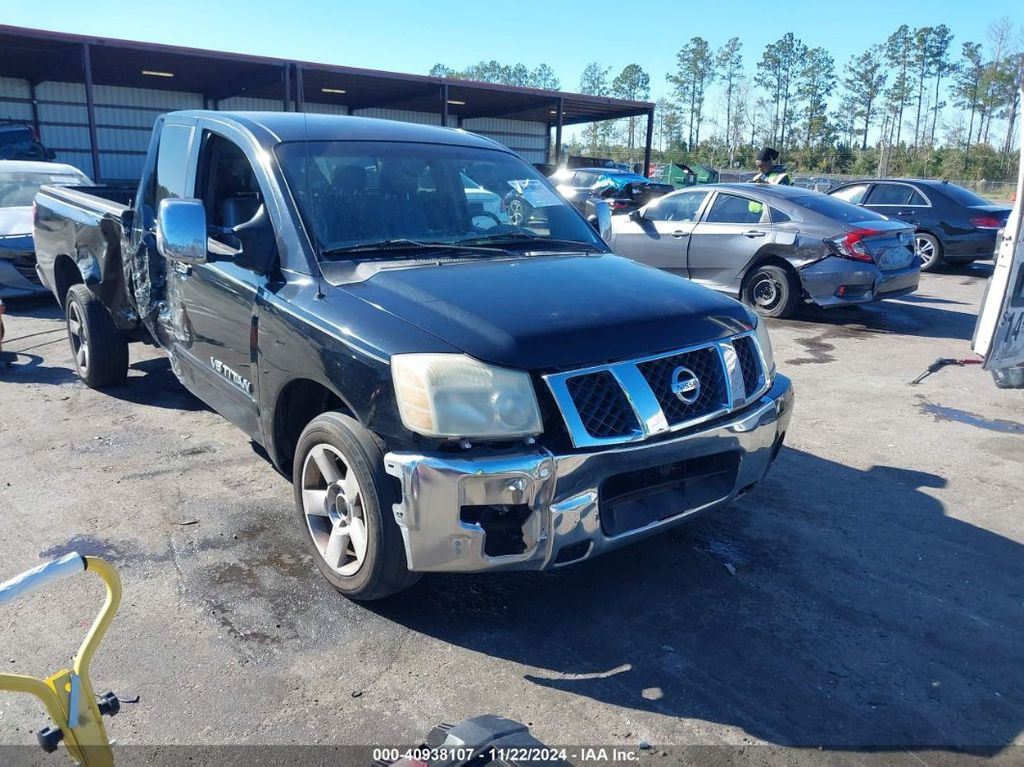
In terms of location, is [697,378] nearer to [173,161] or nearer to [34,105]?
[173,161]

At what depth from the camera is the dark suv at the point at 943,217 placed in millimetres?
13320

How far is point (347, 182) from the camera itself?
385 centimetres

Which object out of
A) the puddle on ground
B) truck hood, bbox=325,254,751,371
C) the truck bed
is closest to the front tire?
truck hood, bbox=325,254,751,371

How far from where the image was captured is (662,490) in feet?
10.5

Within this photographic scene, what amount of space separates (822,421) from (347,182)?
3.80 metres

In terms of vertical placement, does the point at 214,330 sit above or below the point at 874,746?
above

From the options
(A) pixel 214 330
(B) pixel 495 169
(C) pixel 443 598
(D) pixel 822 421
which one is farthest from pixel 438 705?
(D) pixel 822 421

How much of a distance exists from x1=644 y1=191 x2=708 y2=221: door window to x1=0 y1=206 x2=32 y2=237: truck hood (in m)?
7.24

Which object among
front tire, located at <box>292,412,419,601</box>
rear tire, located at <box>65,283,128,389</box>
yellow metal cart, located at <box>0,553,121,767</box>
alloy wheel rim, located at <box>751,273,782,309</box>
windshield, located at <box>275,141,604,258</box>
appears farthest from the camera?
alloy wheel rim, located at <box>751,273,782,309</box>

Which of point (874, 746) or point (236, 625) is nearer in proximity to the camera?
point (874, 746)

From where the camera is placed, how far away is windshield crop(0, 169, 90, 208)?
33.0ft

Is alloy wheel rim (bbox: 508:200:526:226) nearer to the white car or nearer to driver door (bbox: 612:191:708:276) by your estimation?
the white car

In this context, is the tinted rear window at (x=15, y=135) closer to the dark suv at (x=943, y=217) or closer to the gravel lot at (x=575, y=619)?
the gravel lot at (x=575, y=619)

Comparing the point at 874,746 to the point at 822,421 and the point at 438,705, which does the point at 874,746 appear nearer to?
the point at 438,705
